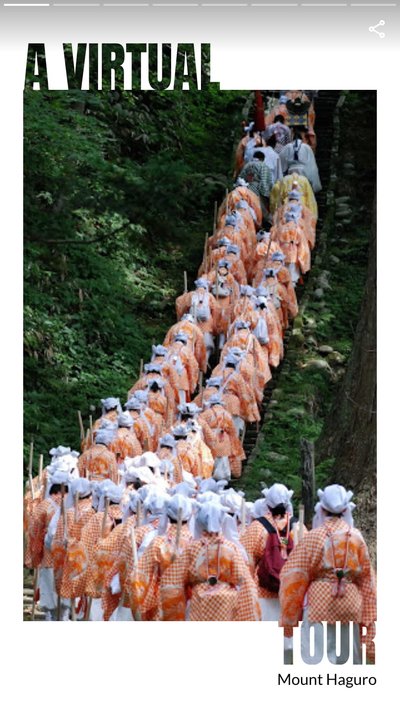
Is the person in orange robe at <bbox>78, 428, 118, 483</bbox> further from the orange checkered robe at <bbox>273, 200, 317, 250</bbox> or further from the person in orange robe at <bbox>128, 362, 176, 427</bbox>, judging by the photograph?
the orange checkered robe at <bbox>273, 200, 317, 250</bbox>

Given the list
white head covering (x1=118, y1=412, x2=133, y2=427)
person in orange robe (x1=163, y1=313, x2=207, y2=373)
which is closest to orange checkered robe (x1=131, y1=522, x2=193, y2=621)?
white head covering (x1=118, y1=412, x2=133, y2=427)

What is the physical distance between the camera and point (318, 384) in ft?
68.9

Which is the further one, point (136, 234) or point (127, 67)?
point (136, 234)

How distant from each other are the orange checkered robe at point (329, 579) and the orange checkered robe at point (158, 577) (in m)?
0.88

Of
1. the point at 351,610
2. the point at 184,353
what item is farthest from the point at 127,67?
the point at 184,353

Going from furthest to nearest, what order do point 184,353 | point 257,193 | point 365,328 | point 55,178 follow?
point 257,193 < point 184,353 < point 365,328 < point 55,178

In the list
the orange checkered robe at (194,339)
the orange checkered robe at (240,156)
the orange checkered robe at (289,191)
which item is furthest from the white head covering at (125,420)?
the orange checkered robe at (240,156)

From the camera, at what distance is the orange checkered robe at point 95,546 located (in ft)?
46.3

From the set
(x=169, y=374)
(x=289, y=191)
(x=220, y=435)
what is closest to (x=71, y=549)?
(x=220, y=435)

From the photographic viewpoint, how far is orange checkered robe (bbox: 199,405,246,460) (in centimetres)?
1859

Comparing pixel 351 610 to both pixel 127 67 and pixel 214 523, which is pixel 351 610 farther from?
pixel 127 67

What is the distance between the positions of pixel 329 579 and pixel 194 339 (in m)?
8.75

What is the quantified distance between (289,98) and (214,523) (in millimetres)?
14437

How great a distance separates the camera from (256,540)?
1325 cm
